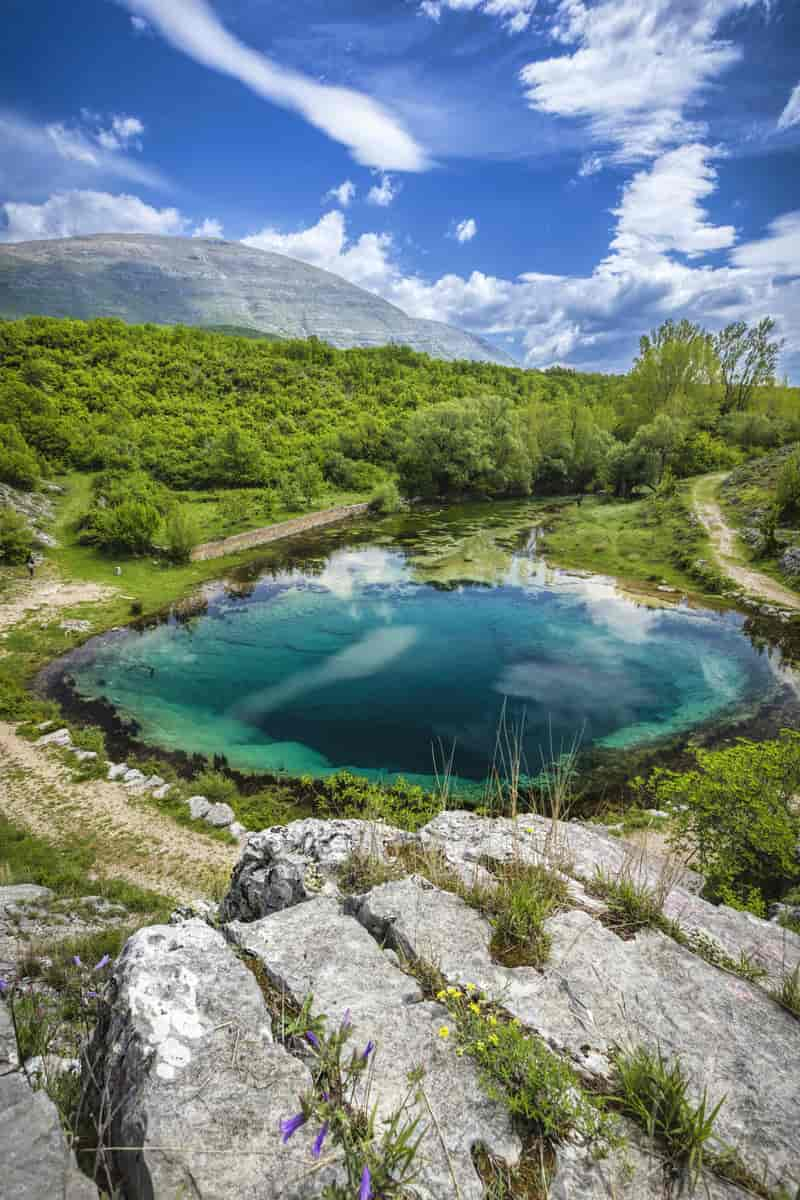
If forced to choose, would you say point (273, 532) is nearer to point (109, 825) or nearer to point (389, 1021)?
point (109, 825)

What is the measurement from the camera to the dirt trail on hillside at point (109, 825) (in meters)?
10.9

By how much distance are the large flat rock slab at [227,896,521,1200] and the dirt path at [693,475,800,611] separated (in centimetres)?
3130

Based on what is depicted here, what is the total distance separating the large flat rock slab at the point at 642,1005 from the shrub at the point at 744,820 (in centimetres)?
442

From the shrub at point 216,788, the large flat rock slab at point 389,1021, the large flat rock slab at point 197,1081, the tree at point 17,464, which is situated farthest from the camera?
the tree at point 17,464

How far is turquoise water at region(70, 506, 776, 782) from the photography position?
17.4 metres

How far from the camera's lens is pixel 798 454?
41.9m

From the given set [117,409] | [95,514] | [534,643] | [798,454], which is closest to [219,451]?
[117,409]

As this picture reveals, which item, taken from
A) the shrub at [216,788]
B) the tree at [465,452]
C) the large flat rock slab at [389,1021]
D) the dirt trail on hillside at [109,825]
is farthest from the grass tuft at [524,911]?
the tree at [465,452]

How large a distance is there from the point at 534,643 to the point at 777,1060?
21739 millimetres

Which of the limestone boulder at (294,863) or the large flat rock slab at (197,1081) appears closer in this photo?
the large flat rock slab at (197,1081)

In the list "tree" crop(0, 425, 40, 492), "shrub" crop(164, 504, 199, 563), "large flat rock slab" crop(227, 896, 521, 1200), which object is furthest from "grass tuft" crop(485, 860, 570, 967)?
"tree" crop(0, 425, 40, 492)

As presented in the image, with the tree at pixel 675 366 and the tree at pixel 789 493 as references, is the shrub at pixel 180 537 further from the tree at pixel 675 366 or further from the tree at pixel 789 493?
the tree at pixel 675 366

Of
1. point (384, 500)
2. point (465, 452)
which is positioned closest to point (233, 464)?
point (384, 500)

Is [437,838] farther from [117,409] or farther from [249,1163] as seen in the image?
[117,409]
